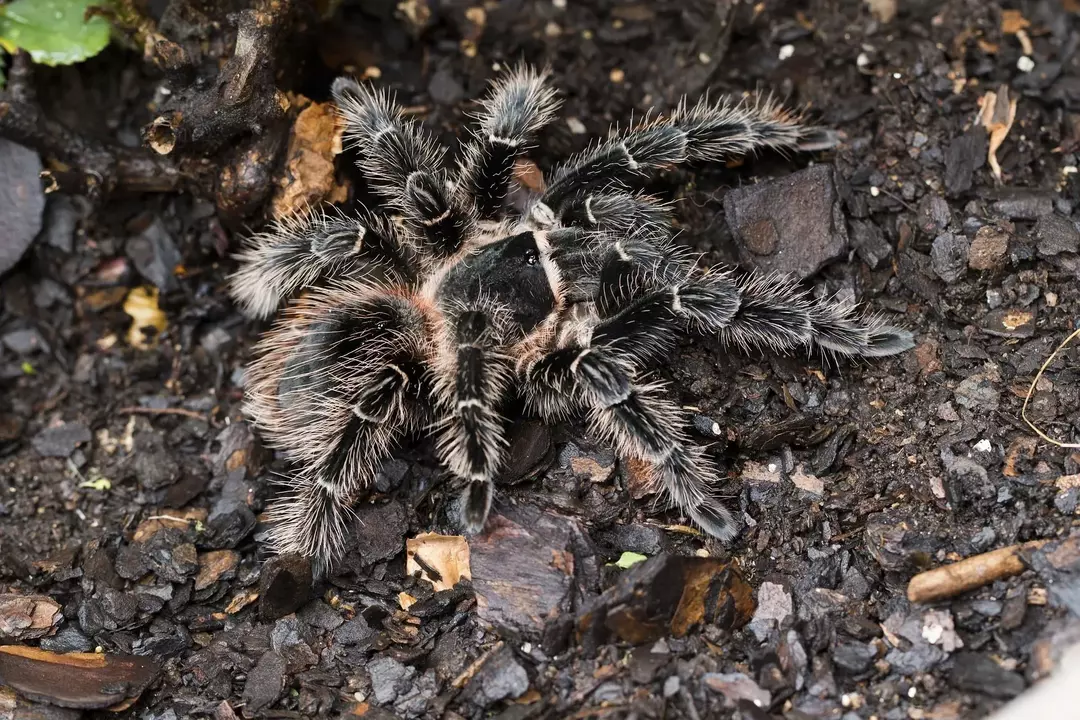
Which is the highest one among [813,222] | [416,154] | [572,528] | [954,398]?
[416,154]

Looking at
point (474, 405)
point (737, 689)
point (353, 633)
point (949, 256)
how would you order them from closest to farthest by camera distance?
point (737, 689)
point (474, 405)
point (353, 633)
point (949, 256)

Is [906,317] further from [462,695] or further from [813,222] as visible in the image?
[462,695]

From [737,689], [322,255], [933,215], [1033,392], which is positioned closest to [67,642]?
[322,255]

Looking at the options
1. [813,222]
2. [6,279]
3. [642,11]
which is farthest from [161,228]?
[813,222]

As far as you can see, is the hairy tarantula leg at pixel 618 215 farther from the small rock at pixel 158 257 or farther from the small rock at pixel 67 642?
the small rock at pixel 67 642

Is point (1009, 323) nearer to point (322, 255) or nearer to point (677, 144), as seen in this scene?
point (677, 144)
